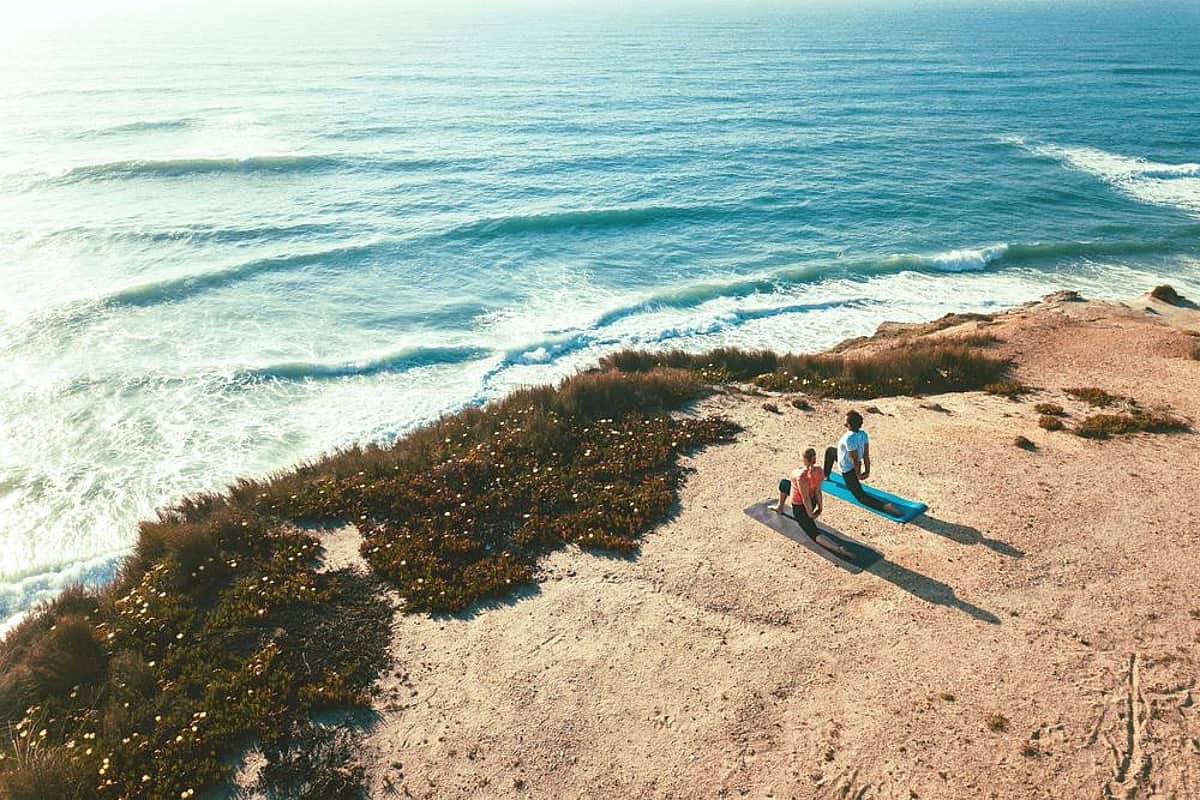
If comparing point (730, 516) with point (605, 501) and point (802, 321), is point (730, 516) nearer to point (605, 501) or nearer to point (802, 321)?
point (605, 501)

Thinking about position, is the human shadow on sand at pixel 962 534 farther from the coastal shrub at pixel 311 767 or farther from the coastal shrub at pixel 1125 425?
the coastal shrub at pixel 311 767

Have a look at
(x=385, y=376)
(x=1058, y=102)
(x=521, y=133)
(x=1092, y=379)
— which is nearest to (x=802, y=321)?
(x=1092, y=379)

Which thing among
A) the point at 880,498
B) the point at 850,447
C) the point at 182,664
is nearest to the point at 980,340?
the point at 880,498

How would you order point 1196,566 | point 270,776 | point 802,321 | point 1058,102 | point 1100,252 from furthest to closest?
point 1058,102, point 1100,252, point 802,321, point 1196,566, point 270,776

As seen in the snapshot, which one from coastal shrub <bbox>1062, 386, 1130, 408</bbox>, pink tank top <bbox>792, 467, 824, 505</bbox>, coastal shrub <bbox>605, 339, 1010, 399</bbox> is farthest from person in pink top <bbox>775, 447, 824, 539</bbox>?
coastal shrub <bbox>1062, 386, 1130, 408</bbox>

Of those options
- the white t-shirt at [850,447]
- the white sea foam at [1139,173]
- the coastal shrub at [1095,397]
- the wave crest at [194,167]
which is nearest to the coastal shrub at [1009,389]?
the coastal shrub at [1095,397]

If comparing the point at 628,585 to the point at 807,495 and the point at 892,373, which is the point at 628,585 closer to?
the point at 807,495

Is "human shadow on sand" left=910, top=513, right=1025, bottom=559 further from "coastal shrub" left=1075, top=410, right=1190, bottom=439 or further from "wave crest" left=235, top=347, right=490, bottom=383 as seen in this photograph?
"wave crest" left=235, top=347, right=490, bottom=383
